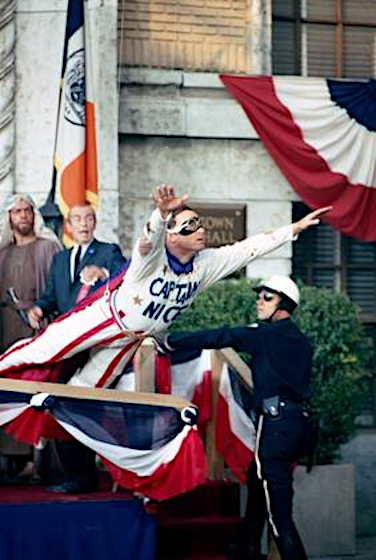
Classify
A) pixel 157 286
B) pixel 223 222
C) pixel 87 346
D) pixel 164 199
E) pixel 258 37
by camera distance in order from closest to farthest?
pixel 164 199 → pixel 157 286 → pixel 87 346 → pixel 223 222 → pixel 258 37

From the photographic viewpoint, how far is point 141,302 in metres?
8.66

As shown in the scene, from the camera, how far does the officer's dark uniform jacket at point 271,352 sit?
9141 mm

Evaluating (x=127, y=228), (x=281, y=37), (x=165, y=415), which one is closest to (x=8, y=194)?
(x=127, y=228)

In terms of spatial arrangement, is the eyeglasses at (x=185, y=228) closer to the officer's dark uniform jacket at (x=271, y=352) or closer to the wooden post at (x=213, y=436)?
the officer's dark uniform jacket at (x=271, y=352)

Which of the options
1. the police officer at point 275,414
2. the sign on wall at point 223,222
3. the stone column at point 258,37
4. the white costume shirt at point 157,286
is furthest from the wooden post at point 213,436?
the stone column at point 258,37

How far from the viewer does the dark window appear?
14375 millimetres

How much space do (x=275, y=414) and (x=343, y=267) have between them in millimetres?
5525

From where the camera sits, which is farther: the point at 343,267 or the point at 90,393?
the point at 343,267

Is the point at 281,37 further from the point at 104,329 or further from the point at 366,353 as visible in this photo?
the point at 104,329

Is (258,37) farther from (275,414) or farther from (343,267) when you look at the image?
(275,414)

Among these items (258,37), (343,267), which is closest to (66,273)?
(258,37)

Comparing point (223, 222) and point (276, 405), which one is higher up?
point (223, 222)

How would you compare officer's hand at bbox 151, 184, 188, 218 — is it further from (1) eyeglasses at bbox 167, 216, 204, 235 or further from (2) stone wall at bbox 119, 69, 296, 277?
(2) stone wall at bbox 119, 69, 296, 277

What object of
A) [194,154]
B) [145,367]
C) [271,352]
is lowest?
[145,367]
